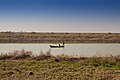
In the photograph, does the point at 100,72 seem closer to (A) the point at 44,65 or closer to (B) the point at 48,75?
(B) the point at 48,75

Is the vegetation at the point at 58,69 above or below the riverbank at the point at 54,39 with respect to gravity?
above

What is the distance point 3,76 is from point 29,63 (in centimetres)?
414

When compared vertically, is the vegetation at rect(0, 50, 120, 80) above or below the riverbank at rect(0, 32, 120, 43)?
above

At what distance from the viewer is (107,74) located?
13.0m

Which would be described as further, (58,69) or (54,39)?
(54,39)

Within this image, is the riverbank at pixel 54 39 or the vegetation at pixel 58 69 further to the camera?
the riverbank at pixel 54 39

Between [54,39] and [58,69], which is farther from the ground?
[58,69]

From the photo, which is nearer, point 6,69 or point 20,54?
point 6,69

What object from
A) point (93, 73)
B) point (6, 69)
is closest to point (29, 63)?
point (6, 69)

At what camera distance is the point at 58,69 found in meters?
14.3

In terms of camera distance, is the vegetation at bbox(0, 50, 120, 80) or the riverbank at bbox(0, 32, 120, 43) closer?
the vegetation at bbox(0, 50, 120, 80)

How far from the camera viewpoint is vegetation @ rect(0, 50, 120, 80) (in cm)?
1226

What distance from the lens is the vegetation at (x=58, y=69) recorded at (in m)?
12.3

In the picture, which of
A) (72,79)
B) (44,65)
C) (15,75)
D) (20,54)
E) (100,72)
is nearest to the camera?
(72,79)
